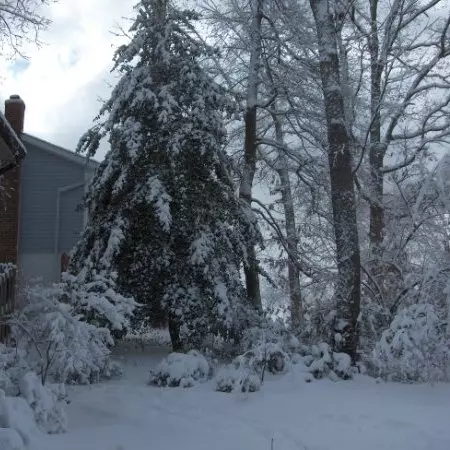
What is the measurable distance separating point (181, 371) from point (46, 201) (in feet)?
42.4

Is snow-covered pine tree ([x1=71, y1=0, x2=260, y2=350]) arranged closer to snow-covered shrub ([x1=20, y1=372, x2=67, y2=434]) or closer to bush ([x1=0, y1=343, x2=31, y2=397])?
bush ([x1=0, y1=343, x2=31, y2=397])

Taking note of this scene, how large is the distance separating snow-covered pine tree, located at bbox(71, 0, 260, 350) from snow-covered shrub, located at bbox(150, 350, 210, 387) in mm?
1735

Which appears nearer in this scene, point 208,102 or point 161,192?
point 161,192

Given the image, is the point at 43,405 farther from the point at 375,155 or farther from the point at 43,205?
the point at 43,205

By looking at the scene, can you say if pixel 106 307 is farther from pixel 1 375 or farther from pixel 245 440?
pixel 245 440

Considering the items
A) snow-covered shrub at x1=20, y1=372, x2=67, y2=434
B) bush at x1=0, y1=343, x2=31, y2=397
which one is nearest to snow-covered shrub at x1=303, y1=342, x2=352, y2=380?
bush at x1=0, y1=343, x2=31, y2=397

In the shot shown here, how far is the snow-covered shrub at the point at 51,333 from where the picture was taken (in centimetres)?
631

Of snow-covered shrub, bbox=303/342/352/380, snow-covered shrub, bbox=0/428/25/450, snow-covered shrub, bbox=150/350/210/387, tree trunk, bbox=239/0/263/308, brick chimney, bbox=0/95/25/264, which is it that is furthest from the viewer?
brick chimney, bbox=0/95/25/264

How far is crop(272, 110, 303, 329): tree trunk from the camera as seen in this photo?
43.6 ft

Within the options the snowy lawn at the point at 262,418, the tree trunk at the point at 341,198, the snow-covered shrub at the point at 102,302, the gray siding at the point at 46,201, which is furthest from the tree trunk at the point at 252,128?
the gray siding at the point at 46,201

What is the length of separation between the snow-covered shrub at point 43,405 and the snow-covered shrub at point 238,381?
Result: 2717 mm

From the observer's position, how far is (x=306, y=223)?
601 inches

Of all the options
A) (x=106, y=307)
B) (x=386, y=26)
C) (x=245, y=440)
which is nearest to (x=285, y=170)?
(x=386, y=26)

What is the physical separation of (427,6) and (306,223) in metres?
5.62
